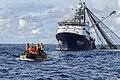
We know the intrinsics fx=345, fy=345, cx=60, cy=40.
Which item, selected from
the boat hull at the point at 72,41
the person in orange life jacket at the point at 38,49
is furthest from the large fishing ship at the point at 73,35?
the person in orange life jacket at the point at 38,49

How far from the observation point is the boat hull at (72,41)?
116062 millimetres

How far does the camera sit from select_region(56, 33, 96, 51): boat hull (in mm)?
116062

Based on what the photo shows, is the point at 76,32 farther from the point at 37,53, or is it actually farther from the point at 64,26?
the point at 37,53

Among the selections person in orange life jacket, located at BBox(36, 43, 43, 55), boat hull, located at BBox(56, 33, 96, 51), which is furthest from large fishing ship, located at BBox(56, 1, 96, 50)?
person in orange life jacket, located at BBox(36, 43, 43, 55)

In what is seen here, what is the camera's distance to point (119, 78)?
37156 millimetres

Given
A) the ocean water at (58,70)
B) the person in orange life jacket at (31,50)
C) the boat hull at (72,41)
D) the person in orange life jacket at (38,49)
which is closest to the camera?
the ocean water at (58,70)

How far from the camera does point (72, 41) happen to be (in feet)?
385

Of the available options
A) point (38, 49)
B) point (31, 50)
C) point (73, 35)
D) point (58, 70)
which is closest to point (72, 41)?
point (73, 35)

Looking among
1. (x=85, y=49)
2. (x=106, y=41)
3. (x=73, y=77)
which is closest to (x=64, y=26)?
(x=85, y=49)

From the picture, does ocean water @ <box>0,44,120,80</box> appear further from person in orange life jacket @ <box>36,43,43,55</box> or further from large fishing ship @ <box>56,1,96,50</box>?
large fishing ship @ <box>56,1,96,50</box>

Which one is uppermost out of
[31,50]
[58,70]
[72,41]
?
[72,41]

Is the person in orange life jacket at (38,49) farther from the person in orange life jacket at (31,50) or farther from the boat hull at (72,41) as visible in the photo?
the boat hull at (72,41)

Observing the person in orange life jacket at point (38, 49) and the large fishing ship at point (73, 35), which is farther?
the large fishing ship at point (73, 35)

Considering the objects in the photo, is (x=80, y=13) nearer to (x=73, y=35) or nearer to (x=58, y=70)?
(x=73, y=35)
